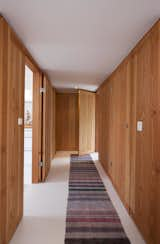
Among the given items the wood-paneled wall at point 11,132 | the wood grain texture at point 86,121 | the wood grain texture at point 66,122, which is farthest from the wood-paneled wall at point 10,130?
the wood grain texture at point 66,122

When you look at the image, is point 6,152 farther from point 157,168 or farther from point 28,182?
point 28,182

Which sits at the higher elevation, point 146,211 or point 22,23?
point 22,23

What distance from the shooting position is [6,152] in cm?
195

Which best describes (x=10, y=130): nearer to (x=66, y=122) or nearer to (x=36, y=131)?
(x=36, y=131)

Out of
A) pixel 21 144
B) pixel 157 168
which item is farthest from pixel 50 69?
pixel 157 168

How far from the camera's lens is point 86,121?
23.0 ft

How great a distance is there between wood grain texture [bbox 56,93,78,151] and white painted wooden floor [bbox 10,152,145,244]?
3648 mm

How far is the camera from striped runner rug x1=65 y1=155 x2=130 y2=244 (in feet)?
7.13

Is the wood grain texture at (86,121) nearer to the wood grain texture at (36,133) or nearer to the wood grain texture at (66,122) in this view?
the wood grain texture at (66,122)

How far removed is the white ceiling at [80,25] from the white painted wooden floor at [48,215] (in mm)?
2095

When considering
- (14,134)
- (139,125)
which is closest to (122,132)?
(139,125)

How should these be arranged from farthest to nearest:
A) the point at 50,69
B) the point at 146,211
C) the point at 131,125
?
the point at 50,69 → the point at 131,125 → the point at 146,211

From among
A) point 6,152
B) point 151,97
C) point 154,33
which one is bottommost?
point 6,152

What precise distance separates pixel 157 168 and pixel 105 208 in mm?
1344
